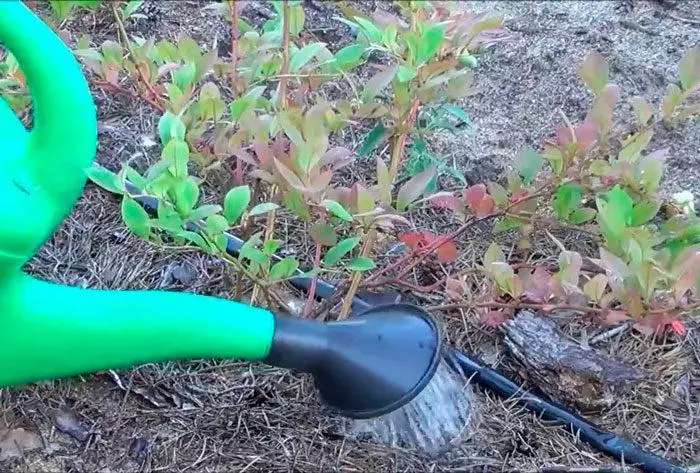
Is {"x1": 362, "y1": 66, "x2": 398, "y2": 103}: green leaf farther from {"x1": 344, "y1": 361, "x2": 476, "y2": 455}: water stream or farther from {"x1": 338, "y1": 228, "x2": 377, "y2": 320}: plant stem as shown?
{"x1": 344, "y1": 361, "x2": 476, "y2": 455}: water stream

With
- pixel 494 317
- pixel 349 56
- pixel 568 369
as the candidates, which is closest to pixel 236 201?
pixel 349 56

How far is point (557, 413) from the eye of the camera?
3.77 feet

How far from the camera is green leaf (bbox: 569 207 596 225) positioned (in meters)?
1.14

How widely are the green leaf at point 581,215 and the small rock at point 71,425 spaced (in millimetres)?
706

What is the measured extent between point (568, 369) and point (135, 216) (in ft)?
1.93

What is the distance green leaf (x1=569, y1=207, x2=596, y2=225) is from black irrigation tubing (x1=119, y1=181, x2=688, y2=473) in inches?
9.3

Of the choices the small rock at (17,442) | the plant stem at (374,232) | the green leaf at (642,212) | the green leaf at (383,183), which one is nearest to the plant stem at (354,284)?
the plant stem at (374,232)

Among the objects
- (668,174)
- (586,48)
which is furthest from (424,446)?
(586,48)

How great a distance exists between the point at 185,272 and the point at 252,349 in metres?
0.39

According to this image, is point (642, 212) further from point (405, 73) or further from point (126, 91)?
point (126, 91)

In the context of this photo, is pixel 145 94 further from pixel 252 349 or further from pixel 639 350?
pixel 639 350

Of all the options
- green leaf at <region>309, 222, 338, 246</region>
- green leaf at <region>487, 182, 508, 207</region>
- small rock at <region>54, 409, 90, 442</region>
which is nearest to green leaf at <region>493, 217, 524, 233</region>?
green leaf at <region>487, 182, 508, 207</region>

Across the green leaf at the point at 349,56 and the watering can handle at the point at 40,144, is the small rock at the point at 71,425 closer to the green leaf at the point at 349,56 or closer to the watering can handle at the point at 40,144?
the watering can handle at the point at 40,144

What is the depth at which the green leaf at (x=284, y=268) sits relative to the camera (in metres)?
1.01
